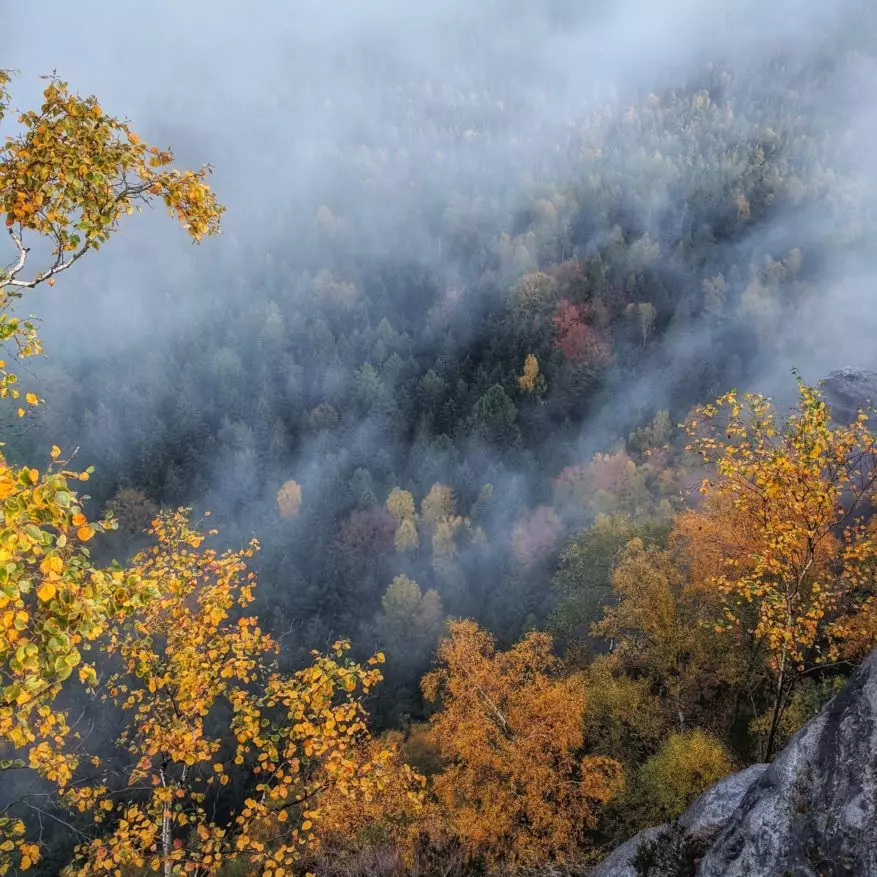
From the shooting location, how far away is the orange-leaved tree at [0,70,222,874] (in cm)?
431

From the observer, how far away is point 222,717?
56.5 metres

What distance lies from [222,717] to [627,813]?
151 ft

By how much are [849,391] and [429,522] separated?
58.4 m

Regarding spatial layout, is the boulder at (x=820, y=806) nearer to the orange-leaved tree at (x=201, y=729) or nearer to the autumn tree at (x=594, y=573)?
the orange-leaved tree at (x=201, y=729)

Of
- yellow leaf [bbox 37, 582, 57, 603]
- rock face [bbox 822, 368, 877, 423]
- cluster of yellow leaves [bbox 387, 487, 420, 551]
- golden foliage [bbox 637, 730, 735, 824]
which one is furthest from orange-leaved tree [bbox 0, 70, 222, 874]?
cluster of yellow leaves [bbox 387, 487, 420, 551]

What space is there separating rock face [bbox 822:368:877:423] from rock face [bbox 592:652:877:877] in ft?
146

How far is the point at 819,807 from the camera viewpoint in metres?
8.32

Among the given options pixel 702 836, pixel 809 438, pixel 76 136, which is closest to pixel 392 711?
pixel 702 836

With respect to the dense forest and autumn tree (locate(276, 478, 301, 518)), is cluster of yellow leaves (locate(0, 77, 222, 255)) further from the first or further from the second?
autumn tree (locate(276, 478, 301, 518))

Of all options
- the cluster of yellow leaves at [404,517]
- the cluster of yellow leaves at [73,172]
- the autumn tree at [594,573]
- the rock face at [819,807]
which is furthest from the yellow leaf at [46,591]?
the cluster of yellow leaves at [404,517]

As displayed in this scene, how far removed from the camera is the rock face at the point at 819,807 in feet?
25.3

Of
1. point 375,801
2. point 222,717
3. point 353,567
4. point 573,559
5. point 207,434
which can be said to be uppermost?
point 207,434

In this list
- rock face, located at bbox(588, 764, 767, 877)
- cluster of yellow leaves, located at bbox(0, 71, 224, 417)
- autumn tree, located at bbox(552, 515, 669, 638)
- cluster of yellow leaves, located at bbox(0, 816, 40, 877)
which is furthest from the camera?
autumn tree, located at bbox(552, 515, 669, 638)

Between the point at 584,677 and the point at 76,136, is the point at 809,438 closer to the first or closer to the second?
the point at 76,136
